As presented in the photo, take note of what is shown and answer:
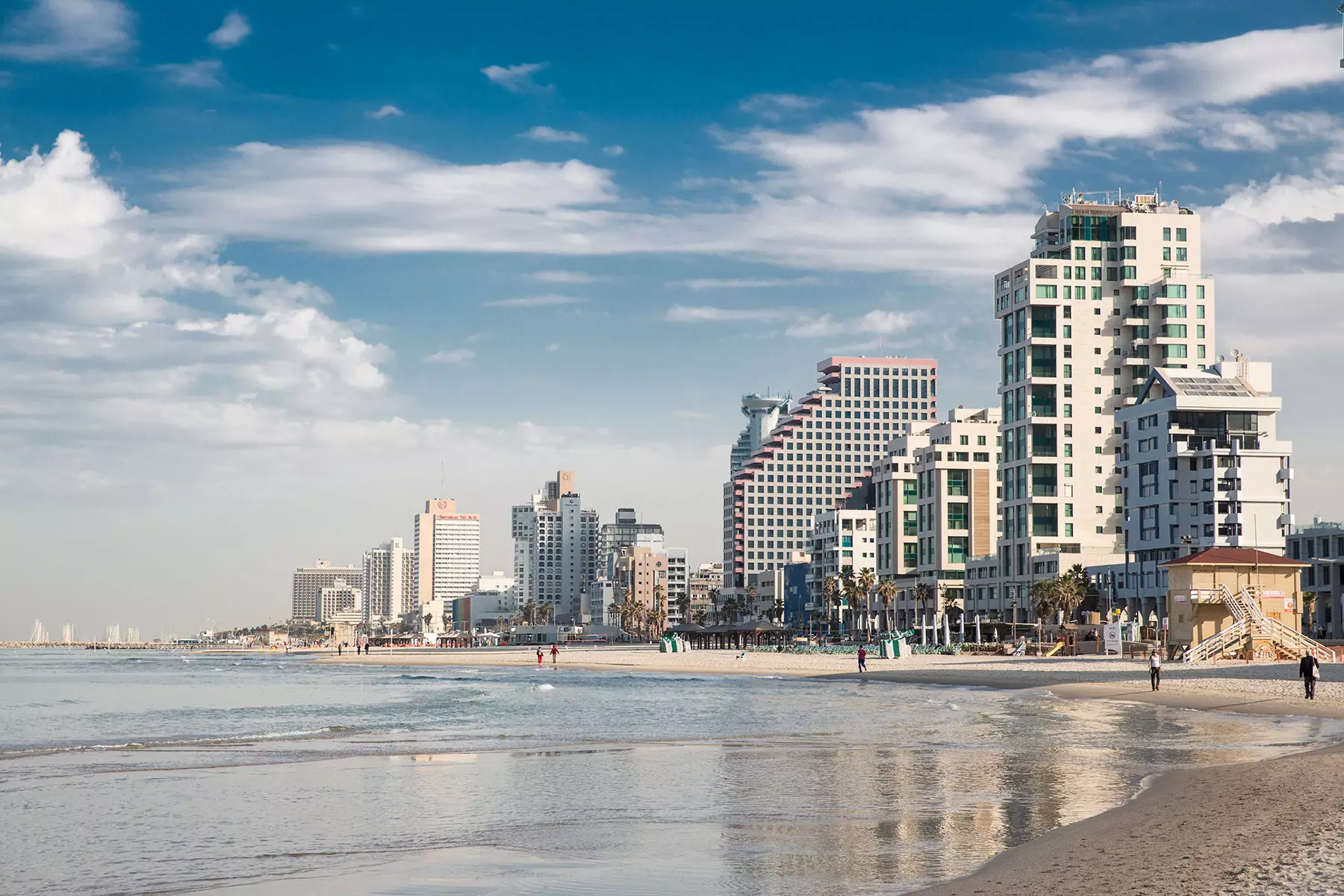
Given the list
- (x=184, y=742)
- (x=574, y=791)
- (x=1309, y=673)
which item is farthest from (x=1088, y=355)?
(x=574, y=791)

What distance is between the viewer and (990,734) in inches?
1702

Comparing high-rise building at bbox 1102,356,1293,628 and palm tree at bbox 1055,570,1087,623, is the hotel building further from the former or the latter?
palm tree at bbox 1055,570,1087,623

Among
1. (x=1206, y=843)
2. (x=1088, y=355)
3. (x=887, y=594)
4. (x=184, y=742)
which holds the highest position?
(x=1088, y=355)

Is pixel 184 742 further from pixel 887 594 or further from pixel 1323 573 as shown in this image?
pixel 887 594

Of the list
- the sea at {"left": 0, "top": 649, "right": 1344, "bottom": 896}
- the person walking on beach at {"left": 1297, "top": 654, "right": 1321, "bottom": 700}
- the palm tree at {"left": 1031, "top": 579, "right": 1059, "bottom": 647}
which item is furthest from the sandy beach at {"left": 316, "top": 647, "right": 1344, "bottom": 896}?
the palm tree at {"left": 1031, "top": 579, "right": 1059, "bottom": 647}

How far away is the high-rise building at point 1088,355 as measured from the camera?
15988 cm

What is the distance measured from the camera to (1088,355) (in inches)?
6378

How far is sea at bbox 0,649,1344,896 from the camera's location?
64.7 ft

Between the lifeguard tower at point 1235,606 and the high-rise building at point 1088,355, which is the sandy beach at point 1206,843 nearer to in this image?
the lifeguard tower at point 1235,606

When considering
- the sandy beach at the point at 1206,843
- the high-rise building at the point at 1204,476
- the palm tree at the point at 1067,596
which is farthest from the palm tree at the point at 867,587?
the sandy beach at the point at 1206,843

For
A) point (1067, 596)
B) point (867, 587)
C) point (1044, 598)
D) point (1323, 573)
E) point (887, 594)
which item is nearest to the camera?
point (1067, 596)

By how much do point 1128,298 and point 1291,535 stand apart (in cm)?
3381

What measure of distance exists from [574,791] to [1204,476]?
116141 millimetres

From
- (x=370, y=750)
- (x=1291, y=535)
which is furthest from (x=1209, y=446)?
(x=370, y=750)
